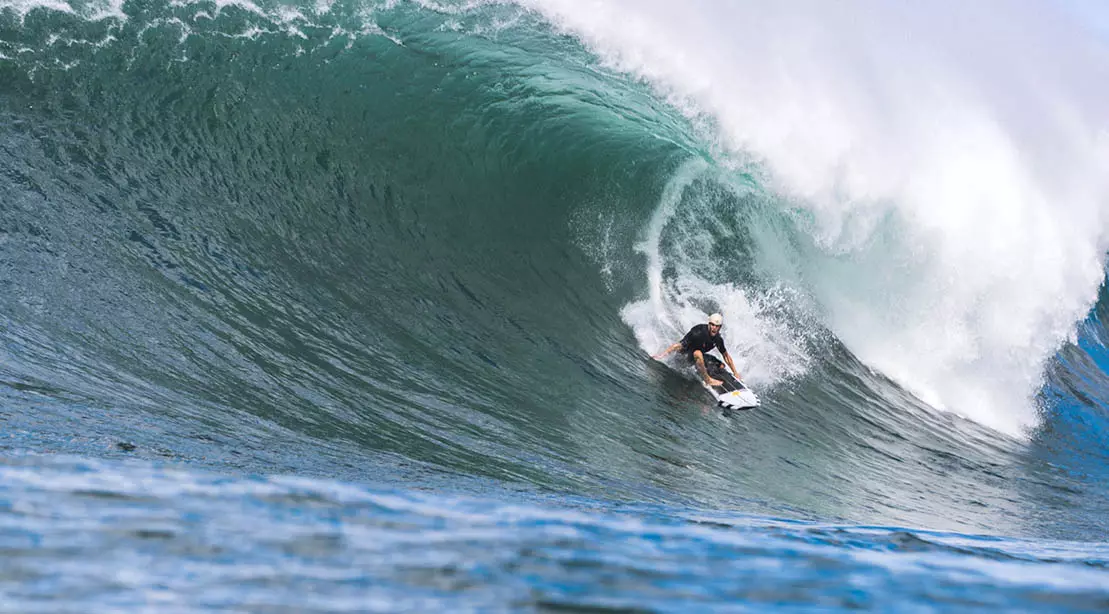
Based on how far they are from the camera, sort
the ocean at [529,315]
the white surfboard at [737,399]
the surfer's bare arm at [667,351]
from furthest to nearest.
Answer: the surfer's bare arm at [667,351]
the white surfboard at [737,399]
the ocean at [529,315]

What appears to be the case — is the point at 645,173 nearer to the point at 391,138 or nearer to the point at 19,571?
the point at 391,138

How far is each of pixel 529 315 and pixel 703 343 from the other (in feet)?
6.84

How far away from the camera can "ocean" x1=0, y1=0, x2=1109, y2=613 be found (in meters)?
3.90

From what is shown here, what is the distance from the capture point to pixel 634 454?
8.84 metres

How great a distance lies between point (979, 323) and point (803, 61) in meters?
6.20

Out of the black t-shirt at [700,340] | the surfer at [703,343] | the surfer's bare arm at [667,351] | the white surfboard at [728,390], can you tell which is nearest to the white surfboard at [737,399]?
the white surfboard at [728,390]

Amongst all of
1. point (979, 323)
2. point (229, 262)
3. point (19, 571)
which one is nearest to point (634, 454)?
point (229, 262)

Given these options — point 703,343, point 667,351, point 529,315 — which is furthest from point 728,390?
point 529,315

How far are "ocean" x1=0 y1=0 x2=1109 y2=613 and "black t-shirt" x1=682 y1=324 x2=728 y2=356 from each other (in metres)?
0.68

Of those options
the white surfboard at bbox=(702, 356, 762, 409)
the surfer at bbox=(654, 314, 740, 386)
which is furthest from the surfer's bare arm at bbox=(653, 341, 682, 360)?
the white surfboard at bbox=(702, 356, 762, 409)

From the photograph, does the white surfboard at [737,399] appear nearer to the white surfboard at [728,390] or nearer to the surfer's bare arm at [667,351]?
the white surfboard at [728,390]

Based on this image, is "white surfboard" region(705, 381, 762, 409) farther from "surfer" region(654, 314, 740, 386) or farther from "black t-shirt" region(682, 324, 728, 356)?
"black t-shirt" region(682, 324, 728, 356)

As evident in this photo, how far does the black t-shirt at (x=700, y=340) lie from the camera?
37.4 ft

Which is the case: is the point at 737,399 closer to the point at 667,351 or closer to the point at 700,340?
the point at 700,340
